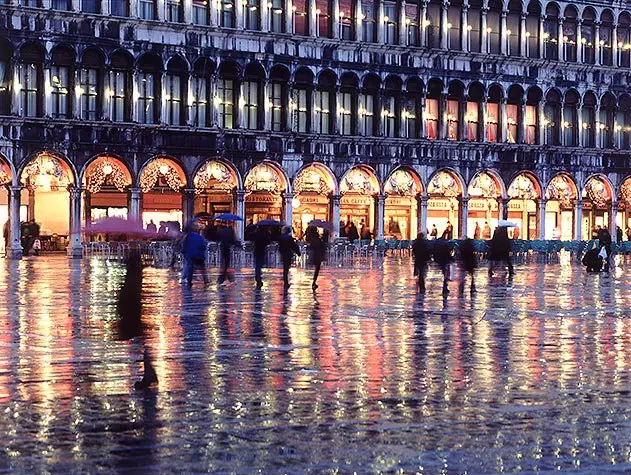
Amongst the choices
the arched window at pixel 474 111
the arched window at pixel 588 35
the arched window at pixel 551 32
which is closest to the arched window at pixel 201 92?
the arched window at pixel 474 111

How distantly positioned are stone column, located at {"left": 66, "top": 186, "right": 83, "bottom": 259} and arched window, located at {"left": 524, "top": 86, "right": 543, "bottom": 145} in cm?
2146

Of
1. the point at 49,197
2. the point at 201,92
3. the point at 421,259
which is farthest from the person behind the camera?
the point at 201,92

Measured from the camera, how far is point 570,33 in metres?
63.7

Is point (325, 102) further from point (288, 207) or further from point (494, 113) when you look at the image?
point (494, 113)

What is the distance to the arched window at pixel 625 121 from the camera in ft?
217

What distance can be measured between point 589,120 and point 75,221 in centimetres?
2587

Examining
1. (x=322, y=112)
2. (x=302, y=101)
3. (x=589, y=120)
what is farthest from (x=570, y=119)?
(x=302, y=101)

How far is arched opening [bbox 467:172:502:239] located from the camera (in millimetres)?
61438

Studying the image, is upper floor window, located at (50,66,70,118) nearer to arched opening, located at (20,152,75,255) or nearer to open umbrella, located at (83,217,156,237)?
arched opening, located at (20,152,75,255)

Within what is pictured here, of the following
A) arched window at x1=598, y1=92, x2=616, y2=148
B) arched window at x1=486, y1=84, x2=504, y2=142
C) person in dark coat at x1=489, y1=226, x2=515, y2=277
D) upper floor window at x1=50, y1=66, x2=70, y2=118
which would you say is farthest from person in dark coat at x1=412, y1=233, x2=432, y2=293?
arched window at x1=598, y1=92, x2=616, y2=148

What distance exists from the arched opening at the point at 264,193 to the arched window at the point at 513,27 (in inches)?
504

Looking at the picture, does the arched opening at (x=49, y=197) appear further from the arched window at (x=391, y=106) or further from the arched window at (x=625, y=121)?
the arched window at (x=625, y=121)

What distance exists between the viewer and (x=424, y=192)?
5953 cm

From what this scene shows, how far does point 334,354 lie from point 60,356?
292cm
